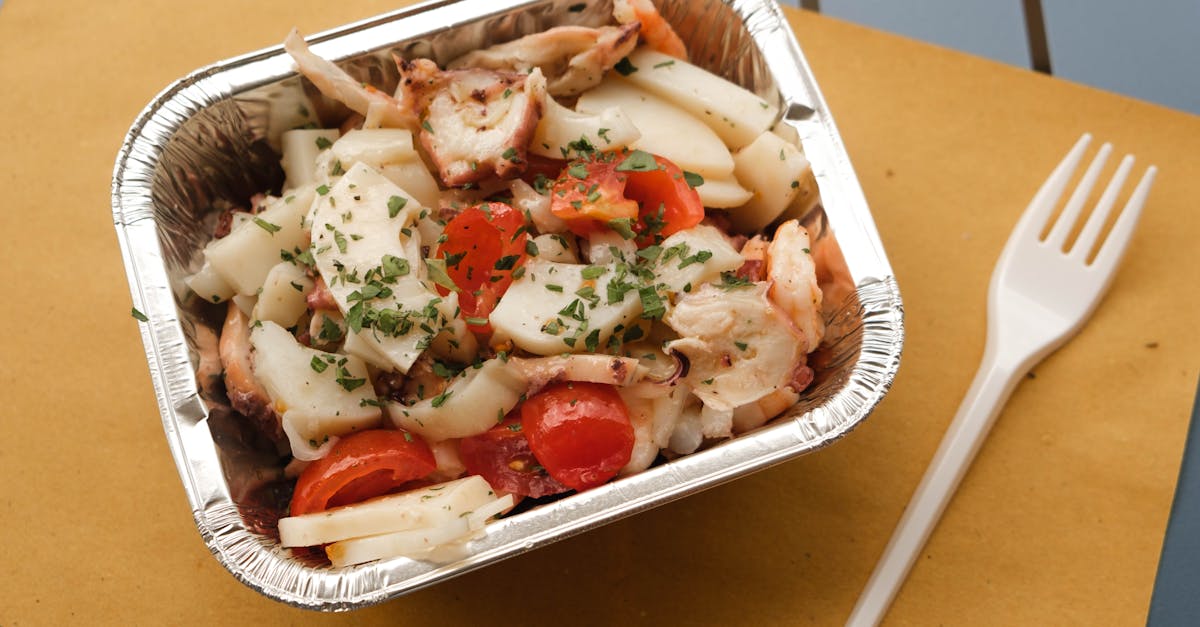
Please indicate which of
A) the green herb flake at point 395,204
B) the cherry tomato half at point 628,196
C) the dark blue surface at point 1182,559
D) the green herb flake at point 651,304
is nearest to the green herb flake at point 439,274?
the green herb flake at point 395,204

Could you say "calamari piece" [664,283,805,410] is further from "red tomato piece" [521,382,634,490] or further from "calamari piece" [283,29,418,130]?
"calamari piece" [283,29,418,130]

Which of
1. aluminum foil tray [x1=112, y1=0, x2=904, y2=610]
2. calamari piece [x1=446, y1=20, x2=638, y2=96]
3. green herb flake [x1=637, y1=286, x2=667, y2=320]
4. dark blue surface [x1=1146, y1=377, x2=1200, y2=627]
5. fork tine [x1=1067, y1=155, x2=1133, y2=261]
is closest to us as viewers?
aluminum foil tray [x1=112, y1=0, x2=904, y2=610]

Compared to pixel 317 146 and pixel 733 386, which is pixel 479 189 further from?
pixel 733 386

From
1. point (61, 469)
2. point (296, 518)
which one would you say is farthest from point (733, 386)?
point (61, 469)

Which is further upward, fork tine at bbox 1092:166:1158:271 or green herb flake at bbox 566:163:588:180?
green herb flake at bbox 566:163:588:180

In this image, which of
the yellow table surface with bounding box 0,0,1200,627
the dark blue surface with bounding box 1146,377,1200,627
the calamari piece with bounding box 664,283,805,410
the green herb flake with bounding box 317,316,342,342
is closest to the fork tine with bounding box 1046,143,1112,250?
the yellow table surface with bounding box 0,0,1200,627

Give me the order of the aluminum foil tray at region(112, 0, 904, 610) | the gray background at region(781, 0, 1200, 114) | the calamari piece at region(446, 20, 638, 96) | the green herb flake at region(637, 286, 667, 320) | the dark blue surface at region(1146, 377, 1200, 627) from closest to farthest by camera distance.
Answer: the aluminum foil tray at region(112, 0, 904, 610) < the green herb flake at region(637, 286, 667, 320) < the calamari piece at region(446, 20, 638, 96) < the dark blue surface at region(1146, 377, 1200, 627) < the gray background at region(781, 0, 1200, 114)

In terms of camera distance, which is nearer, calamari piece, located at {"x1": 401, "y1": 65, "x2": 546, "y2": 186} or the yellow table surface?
calamari piece, located at {"x1": 401, "y1": 65, "x2": 546, "y2": 186}
